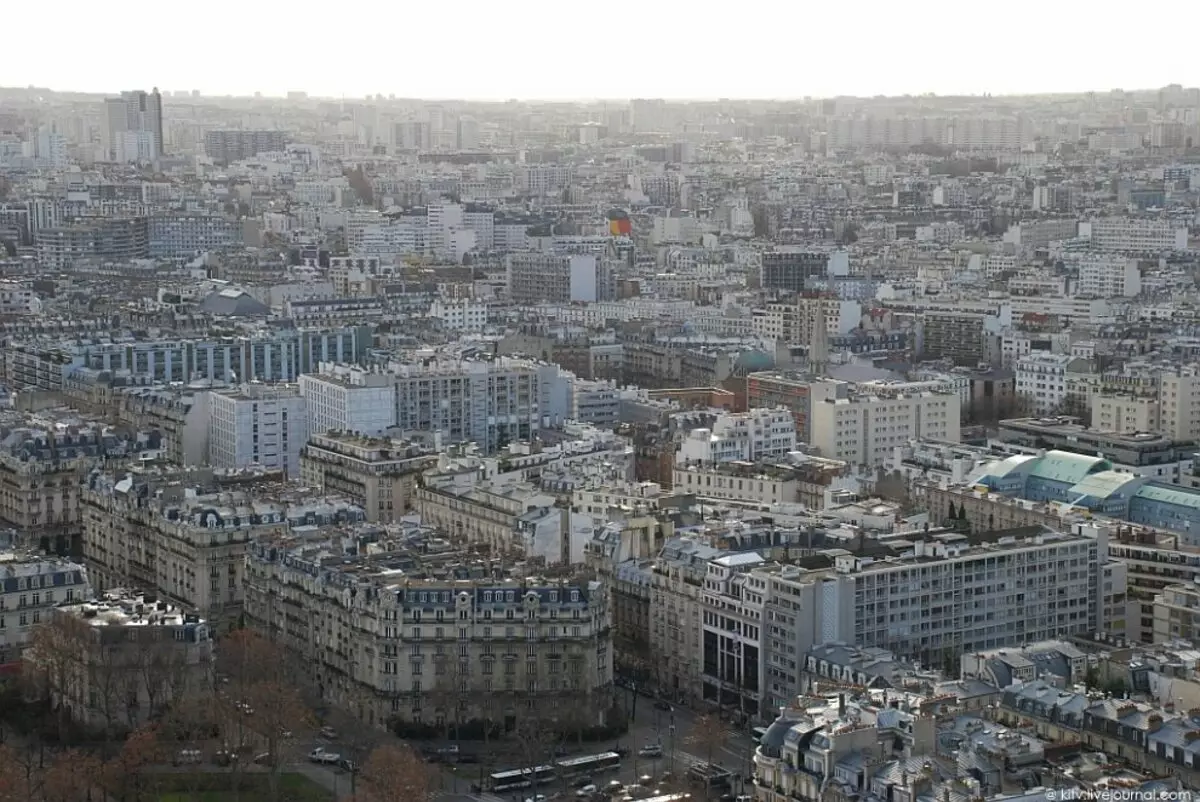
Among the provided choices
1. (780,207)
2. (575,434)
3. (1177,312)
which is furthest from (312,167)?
(575,434)

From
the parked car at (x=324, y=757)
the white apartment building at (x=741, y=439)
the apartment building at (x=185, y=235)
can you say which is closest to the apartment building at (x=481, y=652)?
the parked car at (x=324, y=757)

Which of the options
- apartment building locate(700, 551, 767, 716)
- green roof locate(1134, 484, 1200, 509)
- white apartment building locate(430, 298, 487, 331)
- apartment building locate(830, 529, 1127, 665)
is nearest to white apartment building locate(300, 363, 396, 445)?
green roof locate(1134, 484, 1200, 509)

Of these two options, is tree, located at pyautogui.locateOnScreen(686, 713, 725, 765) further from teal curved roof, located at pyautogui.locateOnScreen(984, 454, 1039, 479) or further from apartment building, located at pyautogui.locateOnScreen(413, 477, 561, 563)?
teal curved roof, located at pyautogui.locateOnScreen(984, 454, 1039, 479)

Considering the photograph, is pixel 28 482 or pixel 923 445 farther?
pixel 923 445

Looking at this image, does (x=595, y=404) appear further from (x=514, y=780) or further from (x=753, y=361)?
(x=514, y=780)

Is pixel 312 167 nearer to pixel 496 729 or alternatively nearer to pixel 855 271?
pixel 855 271

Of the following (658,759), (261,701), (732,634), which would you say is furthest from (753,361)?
(261,701)
